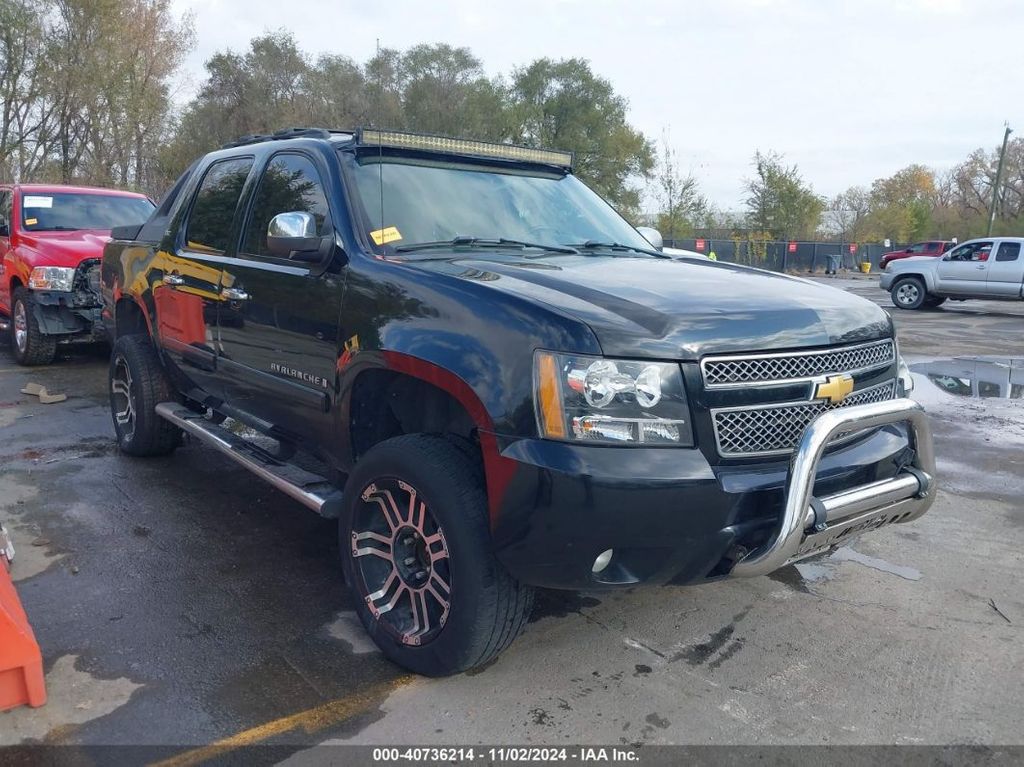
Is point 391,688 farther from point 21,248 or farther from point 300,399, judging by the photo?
point 21,248

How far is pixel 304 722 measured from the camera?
2.82 meters

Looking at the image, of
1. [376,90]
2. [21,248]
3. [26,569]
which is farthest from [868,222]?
[26,569]

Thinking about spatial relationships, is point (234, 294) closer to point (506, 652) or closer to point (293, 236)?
point (293, 236)

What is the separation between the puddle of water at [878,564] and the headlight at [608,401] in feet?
6.94

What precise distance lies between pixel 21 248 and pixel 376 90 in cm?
3116

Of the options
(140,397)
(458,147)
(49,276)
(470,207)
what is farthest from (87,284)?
(470,207)

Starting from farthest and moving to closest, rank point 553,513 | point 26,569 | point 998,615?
point 26,569, point 998,615, point 553,513

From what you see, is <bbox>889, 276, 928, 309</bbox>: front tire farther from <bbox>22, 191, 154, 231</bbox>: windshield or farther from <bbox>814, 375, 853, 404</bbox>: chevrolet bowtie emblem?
<bbox>814, 375, 853, 404</bbox>: chevrolet bowtie emblem

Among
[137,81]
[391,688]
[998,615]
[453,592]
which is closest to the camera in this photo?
[453,592]

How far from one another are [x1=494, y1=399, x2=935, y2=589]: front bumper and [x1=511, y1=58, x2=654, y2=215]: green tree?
44082 millimetres

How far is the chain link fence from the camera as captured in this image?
38.5m

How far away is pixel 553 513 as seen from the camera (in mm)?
2566

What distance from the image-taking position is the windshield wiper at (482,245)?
3570mm

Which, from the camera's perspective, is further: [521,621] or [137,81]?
[137,81]
